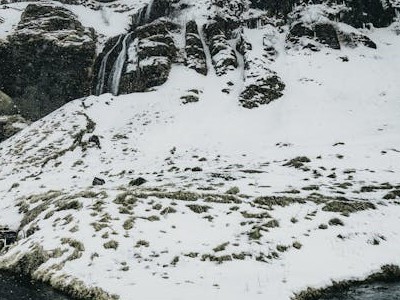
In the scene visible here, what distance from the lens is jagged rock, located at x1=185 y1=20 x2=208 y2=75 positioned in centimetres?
5528

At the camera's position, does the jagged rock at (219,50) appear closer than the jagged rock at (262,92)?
No

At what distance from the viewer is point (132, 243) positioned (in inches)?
631

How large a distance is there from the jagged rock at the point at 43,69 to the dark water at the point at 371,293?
1862 inches

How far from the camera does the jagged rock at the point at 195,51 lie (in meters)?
55.3

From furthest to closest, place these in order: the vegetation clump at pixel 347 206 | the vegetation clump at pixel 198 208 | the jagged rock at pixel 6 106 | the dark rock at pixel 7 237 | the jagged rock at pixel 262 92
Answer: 1. the jagged rock at pixel 6 106
2. the jagged rock at pixel 262 92
3. the dark rock at pixel 7 237
4. the vegetation clump at pixel 198 208
5. the vegetation clump at pixel 347 206

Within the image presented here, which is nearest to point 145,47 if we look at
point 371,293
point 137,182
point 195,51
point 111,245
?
point 195,51

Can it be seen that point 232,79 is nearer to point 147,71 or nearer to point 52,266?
point 147,71

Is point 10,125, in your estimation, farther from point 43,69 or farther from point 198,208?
point 198,208

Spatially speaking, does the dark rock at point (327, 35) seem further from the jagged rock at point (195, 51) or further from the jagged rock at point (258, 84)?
the jagged rock at point (195, 51)

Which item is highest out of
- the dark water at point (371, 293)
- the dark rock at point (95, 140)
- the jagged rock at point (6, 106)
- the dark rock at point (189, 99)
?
the dark water at point (371, 293)

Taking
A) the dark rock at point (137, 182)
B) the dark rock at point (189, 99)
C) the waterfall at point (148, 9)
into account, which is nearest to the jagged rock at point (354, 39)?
the dark rock at point (189, 99)

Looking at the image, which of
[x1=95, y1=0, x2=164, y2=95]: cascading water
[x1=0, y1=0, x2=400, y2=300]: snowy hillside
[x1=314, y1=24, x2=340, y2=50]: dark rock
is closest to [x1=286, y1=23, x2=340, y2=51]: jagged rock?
[x1=314, y1=24, x2=340, y2=50]: dark rock

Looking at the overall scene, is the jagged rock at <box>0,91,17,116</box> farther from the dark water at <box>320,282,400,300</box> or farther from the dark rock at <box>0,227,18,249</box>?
the dark water at <box>320,282,400,300</box>

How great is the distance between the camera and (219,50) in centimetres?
5781
